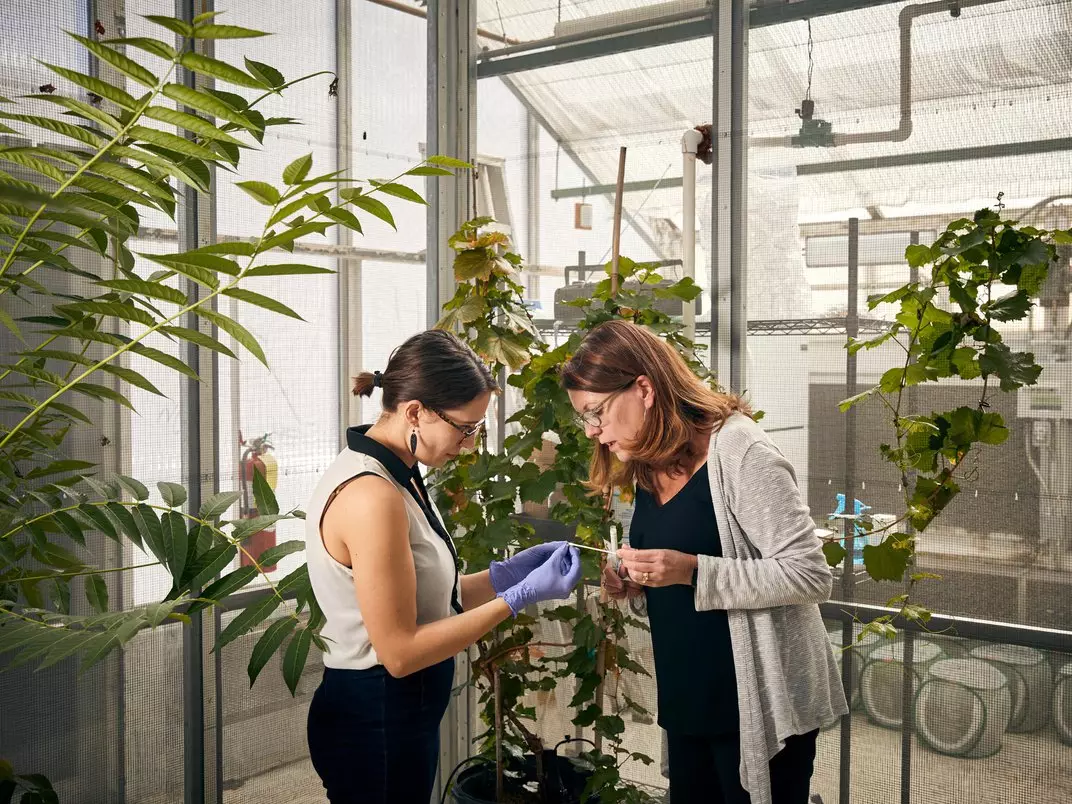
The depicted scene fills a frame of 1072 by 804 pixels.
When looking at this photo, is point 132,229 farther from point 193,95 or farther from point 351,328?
point 351,328

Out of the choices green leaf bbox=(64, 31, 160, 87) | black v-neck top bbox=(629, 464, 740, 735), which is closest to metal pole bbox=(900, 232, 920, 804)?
black v-neck top bbox=(629, 464, 740, 735)

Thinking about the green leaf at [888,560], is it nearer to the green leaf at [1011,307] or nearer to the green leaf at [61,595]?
the green leaf at [1011,307]

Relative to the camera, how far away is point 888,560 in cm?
209

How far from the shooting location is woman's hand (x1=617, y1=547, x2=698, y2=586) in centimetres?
164

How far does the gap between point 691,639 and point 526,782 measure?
981 millimetres

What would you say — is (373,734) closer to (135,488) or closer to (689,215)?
(135,488)

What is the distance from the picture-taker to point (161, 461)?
2361 millimetres

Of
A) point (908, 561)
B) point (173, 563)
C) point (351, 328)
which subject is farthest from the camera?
point (351, 328)

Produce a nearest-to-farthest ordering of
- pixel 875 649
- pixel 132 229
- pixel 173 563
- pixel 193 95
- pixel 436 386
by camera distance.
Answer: pixel 193 95
pixel 132 229
pixel 173 563
pixel 436 386
pixel 875 649

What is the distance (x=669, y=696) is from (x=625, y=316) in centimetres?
88

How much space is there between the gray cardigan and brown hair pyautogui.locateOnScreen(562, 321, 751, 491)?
7cm

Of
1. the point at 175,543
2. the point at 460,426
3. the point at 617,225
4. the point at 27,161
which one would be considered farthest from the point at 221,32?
the point at 617,225

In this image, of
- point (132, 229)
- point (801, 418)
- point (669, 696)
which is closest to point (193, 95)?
point (132, 229)

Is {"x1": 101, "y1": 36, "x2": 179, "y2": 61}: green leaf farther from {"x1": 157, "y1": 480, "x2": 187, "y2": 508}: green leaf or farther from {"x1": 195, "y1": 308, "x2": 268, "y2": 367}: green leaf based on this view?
{"x1": 157, "y1": 480, "x2": 187, "y2": 508}: green leaf
